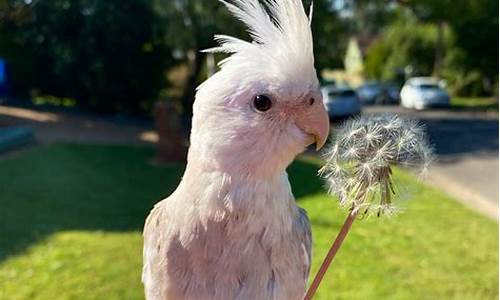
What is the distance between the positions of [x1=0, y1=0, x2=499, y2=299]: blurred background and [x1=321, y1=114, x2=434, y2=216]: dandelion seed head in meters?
1.07

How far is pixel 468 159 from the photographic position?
12.0 metres

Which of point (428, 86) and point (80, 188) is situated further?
point (428, 86)

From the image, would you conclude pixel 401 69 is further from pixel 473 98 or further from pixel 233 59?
pixel 233 59

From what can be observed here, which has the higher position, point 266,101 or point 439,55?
point 439,55

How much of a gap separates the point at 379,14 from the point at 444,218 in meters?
14.7

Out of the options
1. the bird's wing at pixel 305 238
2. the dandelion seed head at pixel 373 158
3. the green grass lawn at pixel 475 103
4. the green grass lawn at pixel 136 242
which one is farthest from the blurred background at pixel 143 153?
the dandelion seed head at pixel 373 158

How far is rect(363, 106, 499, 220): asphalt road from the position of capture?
851cm

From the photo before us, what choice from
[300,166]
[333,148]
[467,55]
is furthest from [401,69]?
[333,148]

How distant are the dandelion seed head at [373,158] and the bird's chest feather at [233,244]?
217mm

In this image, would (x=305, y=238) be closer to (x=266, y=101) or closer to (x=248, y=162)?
(x=248, y=162)

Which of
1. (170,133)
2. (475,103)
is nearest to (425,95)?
(475,103)

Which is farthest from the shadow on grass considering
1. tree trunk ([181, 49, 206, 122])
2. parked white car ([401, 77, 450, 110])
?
parked white car ([401, 77, 450, 110])

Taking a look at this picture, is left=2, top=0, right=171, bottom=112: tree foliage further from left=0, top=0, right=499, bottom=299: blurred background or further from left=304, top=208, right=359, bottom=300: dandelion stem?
left=304, top=208, right=359, bottom=300: dandelion stem

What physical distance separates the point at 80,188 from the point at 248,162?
6.70 metres
